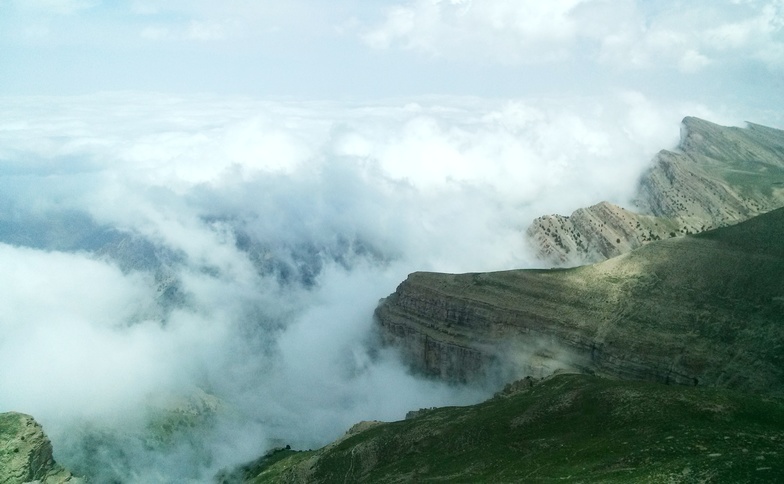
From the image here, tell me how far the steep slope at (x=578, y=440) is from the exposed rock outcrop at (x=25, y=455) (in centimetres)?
7254

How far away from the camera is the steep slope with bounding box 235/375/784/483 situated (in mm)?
93375

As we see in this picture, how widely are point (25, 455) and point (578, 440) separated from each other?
517ft

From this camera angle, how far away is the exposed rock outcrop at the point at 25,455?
172m

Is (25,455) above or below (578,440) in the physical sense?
below

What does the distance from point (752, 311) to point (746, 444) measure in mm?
100862

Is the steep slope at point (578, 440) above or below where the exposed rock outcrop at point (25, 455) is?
above

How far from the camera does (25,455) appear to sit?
17650 cm

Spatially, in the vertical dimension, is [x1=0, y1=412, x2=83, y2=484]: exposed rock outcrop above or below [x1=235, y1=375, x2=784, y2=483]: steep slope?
below

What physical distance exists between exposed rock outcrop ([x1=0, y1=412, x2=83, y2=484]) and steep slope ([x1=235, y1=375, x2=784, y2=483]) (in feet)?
238

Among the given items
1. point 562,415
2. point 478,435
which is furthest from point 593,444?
point 478,435

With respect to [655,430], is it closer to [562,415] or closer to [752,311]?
[562,415]

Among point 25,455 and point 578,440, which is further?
point 25,455

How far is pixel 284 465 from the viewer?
7771 inches

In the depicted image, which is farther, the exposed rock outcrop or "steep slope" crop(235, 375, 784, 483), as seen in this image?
the exposed rock outcrop
